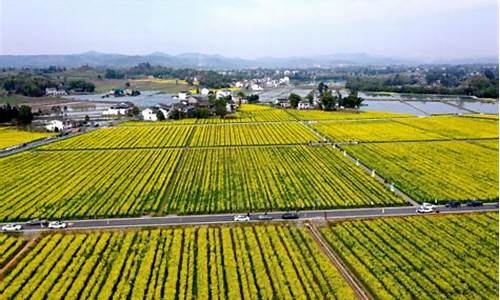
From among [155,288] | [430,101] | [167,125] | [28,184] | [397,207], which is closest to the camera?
[155,288]

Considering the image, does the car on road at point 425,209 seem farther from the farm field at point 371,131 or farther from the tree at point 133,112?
the tree at point 133,112

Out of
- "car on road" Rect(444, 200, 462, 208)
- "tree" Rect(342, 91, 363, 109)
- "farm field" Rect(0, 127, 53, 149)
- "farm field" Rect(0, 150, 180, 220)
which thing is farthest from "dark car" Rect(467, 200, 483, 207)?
"tree" Rect(342, 91, 363, 109)

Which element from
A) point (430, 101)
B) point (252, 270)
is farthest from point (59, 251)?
point (430, 101)

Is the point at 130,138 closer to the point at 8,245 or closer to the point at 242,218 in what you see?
the point at 8,245

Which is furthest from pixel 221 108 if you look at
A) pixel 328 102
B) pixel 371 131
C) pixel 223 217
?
pixel 223 217

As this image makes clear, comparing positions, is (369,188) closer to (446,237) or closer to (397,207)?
(397,207)

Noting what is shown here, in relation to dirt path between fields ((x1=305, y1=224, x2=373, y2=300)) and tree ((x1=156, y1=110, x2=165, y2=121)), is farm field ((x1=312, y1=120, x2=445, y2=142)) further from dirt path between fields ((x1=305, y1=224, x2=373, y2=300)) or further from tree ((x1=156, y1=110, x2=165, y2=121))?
dirt path between fields ((x1=305, y1=224, x2=373, y2=300))
